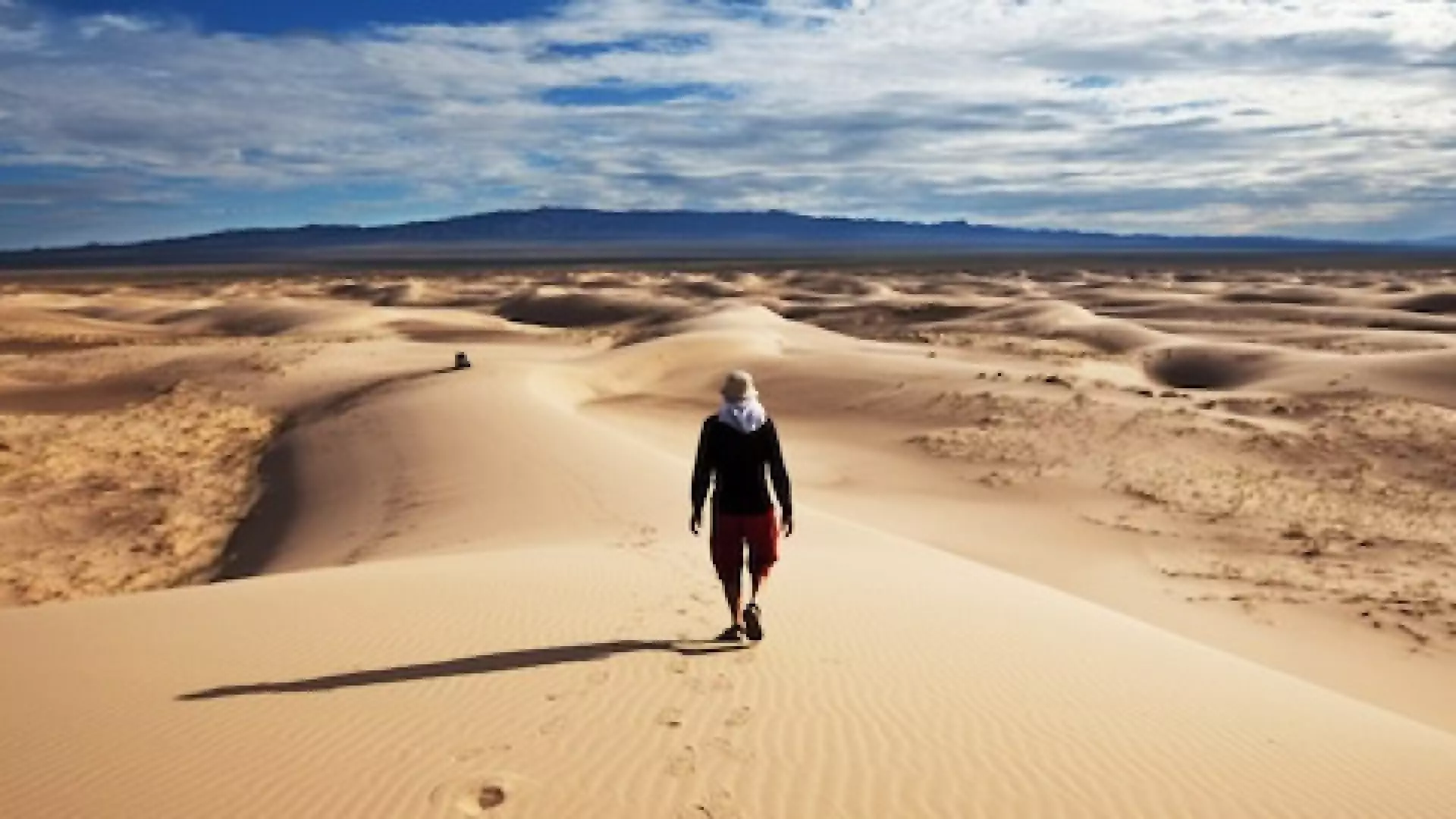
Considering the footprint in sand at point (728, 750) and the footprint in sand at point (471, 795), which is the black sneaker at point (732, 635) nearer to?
the footprint in sand at point (728, 750)

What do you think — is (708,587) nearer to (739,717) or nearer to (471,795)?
(739,717)

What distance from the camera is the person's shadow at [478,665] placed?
600cm

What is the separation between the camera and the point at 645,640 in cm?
689

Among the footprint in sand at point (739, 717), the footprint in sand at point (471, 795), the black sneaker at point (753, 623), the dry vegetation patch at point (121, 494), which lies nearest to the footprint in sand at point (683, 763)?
the footprint in sand at point (739, 717)

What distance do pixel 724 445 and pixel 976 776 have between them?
2517mm

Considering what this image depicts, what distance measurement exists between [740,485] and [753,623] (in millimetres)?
896

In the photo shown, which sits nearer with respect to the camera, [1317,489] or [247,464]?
[1317,489]

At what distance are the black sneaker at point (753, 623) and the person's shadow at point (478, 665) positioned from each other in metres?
0.09

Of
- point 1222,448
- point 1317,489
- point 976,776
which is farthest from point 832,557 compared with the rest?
point 1222,448

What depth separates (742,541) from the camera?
22.3 ft

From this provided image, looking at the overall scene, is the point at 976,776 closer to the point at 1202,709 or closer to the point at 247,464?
the point at 1202,709

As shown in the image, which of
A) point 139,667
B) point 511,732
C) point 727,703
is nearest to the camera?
point 511,732

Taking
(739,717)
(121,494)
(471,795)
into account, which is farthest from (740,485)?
(121,494)

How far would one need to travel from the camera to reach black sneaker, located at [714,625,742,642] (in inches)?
272
